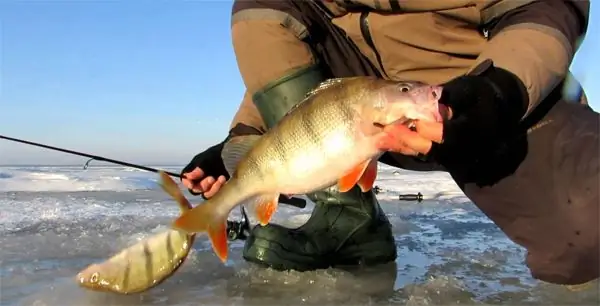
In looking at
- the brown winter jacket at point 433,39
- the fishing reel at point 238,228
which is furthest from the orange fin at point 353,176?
the fishing reel at point 238,228

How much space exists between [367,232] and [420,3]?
3.46ft

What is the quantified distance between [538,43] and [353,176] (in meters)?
0.80

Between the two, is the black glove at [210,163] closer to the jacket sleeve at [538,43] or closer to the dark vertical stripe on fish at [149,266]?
the dark vertical stripe on fish at [149,266]

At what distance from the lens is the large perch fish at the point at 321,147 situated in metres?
1.66

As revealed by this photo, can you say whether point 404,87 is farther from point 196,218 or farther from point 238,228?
point 238,228

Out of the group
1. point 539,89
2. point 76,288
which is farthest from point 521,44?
point 76,288

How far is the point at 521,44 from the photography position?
192 cm

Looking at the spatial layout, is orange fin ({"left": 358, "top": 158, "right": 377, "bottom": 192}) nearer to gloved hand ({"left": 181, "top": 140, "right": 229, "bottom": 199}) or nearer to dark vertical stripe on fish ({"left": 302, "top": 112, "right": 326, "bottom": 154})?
dark vertical stripe on fish ({"left": 302, "top": 112, "right": 326, "bottom": 154})

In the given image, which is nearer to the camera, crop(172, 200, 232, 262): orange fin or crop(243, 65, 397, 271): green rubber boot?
crop(172, 200, 232, 262): orange fin

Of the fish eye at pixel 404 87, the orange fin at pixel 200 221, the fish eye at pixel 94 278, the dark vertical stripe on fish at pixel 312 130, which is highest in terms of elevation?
the fish eye at pixel 404 87

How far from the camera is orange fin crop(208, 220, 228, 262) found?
1.99 m

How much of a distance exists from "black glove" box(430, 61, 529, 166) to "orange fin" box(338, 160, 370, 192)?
22 cm

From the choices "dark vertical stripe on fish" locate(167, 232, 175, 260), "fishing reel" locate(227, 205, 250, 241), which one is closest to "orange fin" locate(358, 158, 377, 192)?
"dark vertical stripe on fish" locate(167, 232, 175, 260)

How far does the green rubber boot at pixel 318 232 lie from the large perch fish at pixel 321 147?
541 mm
